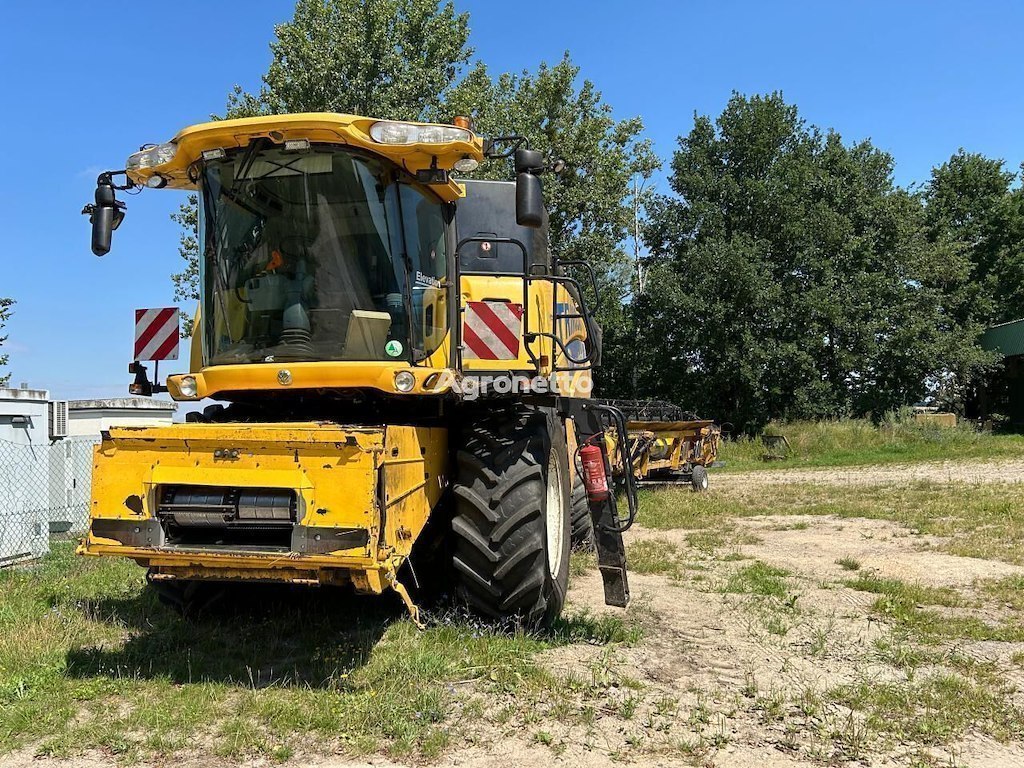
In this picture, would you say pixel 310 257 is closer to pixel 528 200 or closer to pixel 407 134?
pixel 407 134

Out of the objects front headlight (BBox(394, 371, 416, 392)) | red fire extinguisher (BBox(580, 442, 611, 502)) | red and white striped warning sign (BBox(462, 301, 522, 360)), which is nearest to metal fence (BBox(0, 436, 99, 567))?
red and white striped warning sign (BBox(462, 301, 522, 360))

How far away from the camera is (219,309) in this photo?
4.89 meters

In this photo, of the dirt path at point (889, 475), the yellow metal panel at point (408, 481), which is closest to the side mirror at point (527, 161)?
the yellow metal panel at point (408, 481)

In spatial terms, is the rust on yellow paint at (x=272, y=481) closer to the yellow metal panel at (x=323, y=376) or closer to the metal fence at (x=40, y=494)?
the yellow metal panel at (x=323, y=376)

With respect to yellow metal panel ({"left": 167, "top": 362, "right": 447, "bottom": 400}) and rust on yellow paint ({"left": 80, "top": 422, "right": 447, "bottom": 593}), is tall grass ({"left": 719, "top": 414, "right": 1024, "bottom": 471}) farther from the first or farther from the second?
rust on yellow paint ({"left": 80, "top": 422, "right": 447, "bottom": 593})

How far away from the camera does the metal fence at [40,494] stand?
8.07 metres

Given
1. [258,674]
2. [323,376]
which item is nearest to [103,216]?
[323,376]

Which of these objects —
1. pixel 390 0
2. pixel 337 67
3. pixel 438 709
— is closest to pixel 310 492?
pixel 438 709

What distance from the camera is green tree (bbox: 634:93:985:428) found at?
1008 inches

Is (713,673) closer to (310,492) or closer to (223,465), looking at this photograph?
(310,492)

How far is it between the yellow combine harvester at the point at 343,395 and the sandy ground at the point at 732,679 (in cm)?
72

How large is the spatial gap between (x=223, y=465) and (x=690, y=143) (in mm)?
27769

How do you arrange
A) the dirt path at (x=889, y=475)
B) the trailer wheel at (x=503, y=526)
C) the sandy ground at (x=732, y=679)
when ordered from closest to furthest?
the sandy ground at (x=732, y=679), the trailer wheel at (x=503, y=526), the dirt path at (x=889, y=475)

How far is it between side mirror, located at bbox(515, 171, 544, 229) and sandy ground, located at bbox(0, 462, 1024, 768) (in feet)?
8.31
